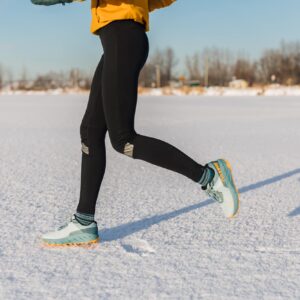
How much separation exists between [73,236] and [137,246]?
10.4 inches

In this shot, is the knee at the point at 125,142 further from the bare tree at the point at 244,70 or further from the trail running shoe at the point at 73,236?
the bare tree at the point at 244,70

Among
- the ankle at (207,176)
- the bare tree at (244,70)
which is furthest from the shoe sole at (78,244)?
the bare tree at (244,70)

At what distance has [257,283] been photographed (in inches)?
58.0

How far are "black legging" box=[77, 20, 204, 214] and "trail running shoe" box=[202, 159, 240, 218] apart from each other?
0.07m

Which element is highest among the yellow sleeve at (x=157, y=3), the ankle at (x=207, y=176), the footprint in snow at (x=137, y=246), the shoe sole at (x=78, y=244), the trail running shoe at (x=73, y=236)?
the yellow sleeve at (x=157, y=3)

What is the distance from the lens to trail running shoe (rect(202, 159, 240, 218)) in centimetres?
192

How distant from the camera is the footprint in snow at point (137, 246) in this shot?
181 centimetres

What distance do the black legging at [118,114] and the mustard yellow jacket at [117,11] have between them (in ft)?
0.08

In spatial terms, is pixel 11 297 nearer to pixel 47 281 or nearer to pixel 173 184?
pixel 47 281

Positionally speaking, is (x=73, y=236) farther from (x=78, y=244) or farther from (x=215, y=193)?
(x=215, y=193)

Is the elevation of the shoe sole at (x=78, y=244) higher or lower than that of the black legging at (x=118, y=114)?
lower

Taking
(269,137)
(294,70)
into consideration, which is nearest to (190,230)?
(269,137)

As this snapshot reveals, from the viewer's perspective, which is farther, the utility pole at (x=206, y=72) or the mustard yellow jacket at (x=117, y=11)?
the utility pole at (x=206, y=72)

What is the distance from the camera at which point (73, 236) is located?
1.91 meters
